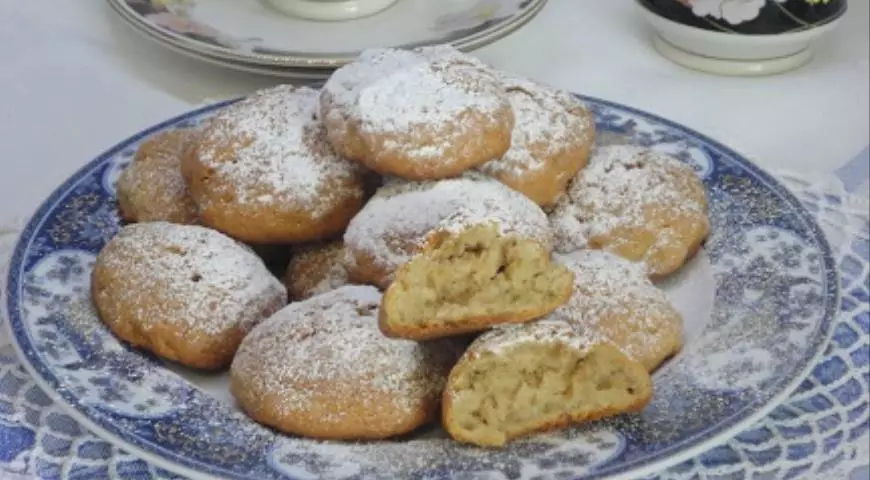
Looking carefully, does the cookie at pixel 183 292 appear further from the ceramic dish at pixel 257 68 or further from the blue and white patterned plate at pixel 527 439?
the ceramic dish at pixel 257 68

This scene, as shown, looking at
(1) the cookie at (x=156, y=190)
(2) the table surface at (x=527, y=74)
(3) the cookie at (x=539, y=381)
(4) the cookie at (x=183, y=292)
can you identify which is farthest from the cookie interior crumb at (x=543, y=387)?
(2) the table surface at (x=527, y=74)

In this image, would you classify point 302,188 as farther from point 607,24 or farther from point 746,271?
point 607,24

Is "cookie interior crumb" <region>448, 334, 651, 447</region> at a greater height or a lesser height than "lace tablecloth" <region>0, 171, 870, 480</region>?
greater

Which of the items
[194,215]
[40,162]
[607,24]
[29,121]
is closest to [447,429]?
[194,215]

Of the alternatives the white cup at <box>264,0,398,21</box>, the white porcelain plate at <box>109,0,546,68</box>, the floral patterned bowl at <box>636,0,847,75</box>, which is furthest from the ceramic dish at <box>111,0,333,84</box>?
the floral patterned bowl at <box>636,0,847,75</box>

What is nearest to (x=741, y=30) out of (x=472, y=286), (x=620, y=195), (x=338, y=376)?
(x=620, y=195)

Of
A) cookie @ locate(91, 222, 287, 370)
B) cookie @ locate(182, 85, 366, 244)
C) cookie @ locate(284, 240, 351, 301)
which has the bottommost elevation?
cookie @ locate(284, 240, 351, 301)

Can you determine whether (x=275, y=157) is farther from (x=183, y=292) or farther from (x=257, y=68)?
(x=257, y=68)

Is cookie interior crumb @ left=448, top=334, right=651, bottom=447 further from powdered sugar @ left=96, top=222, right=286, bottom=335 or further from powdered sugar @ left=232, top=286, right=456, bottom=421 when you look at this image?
powdered sugar @ left=96, top=222, right=286, bottom=335
